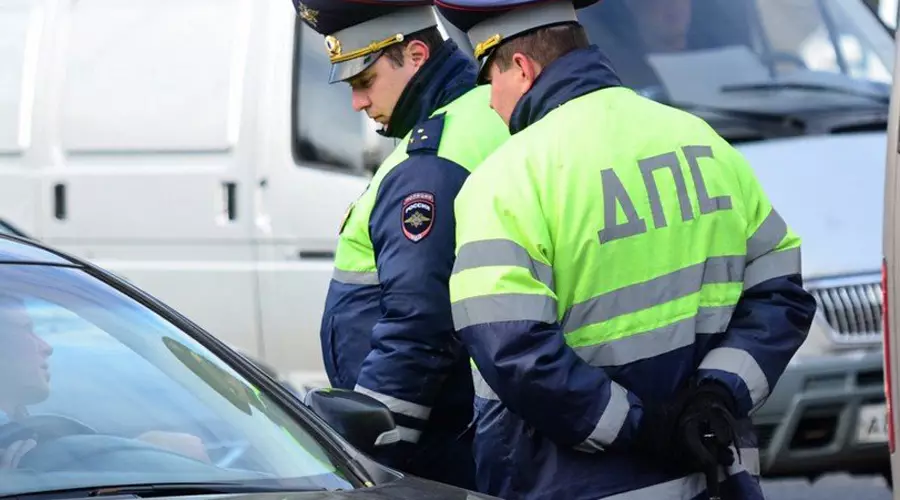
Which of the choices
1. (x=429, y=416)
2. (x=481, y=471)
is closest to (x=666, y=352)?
(x=481, y=471)

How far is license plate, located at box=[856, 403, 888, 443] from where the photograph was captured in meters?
6.45

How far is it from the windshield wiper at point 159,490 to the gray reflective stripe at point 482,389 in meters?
0.49

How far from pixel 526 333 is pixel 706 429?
411 mm

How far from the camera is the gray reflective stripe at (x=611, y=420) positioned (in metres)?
3.54

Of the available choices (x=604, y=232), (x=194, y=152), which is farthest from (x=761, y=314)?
(x=194, y=152)

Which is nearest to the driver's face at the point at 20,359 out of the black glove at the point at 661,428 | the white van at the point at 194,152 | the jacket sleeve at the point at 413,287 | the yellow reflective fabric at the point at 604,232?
the yellow reflective fabric at the point at 604,232

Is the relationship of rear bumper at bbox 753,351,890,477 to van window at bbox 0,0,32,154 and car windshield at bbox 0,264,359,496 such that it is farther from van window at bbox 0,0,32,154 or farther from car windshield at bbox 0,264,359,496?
van window at bbox 0,0,32,154

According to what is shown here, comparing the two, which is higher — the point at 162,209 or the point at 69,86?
the point at 69,86

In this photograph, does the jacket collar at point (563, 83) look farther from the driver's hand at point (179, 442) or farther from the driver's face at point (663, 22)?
the driver's face at point (663, 22)

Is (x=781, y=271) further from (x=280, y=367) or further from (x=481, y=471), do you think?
(x=280, y=367)

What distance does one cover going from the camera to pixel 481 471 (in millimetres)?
3791

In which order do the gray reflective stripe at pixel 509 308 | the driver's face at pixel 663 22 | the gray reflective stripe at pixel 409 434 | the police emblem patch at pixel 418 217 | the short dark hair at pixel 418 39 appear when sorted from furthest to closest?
the driver's face at pixel 663 22, the short dark hair at pixel 418 39, the gray reflective stripe at pixel 409 434, the police emblem patch at pixel 418 217, the gray reflective stripe at pixel 509 308

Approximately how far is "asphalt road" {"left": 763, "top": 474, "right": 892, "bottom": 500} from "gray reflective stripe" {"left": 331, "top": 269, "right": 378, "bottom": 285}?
387cm

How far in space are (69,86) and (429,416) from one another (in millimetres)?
4282
